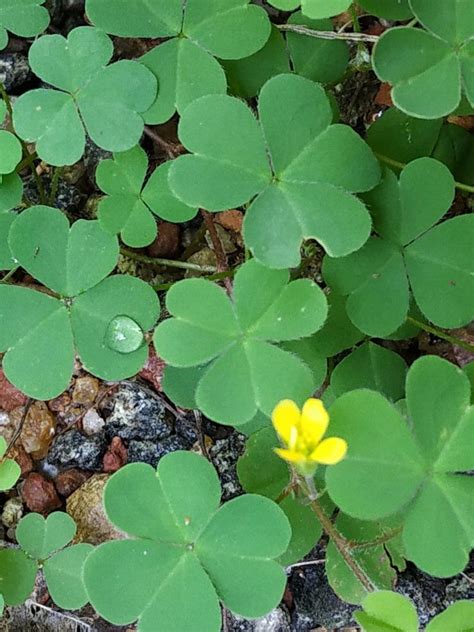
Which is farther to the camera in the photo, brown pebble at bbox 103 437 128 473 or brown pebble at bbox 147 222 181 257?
brown pebble at bbox 147 222 181 257

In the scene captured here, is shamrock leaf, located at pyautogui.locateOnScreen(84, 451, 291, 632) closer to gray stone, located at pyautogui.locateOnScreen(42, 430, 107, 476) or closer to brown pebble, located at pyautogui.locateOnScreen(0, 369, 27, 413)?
gray stone, located at pyautogui.locateOnScreen(42, 430, 107, 476)

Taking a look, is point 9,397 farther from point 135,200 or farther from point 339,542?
point 339,542

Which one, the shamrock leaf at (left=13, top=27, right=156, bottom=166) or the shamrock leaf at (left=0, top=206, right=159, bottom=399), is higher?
the shamrock leaf at (left=13, top=27, right=156, bottom=166)

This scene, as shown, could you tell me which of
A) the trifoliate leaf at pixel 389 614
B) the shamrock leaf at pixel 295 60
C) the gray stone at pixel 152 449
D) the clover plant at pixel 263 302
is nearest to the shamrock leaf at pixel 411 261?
the clover plant at pixel 263 302

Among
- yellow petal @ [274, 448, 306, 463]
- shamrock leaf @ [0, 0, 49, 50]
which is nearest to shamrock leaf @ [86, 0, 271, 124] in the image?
shamrock leaf @ [0, 0, 49, 50]

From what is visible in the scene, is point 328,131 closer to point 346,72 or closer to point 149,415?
point 346,72

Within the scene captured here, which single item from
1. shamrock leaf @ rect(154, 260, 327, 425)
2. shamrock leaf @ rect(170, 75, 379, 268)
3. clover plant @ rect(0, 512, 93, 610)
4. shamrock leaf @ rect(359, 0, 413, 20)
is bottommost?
clover plant @ rect(0, 512, 93, 610)

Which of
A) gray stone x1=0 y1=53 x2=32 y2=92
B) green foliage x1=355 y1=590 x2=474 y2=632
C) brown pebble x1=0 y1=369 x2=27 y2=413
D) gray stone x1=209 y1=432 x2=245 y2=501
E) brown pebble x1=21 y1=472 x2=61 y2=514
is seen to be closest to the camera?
green foliage x1=355 y1=590 x2=474 y2=632

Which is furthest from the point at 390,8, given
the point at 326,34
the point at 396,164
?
the point at 396,164
